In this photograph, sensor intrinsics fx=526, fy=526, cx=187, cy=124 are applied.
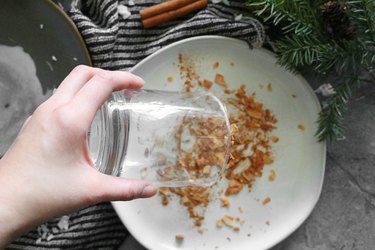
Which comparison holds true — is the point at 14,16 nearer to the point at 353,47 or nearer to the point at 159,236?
the point at 159,236

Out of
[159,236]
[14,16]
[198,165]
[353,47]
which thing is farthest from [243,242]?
[14,16]

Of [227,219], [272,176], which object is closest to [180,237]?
[227,219]

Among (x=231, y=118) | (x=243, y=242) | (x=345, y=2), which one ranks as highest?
(x=345, y=2)

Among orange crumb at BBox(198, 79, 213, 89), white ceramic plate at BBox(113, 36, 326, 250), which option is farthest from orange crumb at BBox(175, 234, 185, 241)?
orange crumb at BBox(198, 79, 213, 89)

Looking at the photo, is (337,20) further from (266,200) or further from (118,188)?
(118,188)

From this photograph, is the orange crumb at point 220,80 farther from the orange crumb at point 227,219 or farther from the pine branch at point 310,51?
the orange crumb at point 227,219

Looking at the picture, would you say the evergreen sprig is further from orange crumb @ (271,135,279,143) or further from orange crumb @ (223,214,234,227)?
orange crumb @ (223,214,234,227)

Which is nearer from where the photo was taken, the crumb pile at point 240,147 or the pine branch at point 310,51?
the pine branch at point 310,51

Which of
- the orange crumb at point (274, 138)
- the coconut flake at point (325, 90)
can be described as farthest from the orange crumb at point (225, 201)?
the coconut flake at point (325, 90)
